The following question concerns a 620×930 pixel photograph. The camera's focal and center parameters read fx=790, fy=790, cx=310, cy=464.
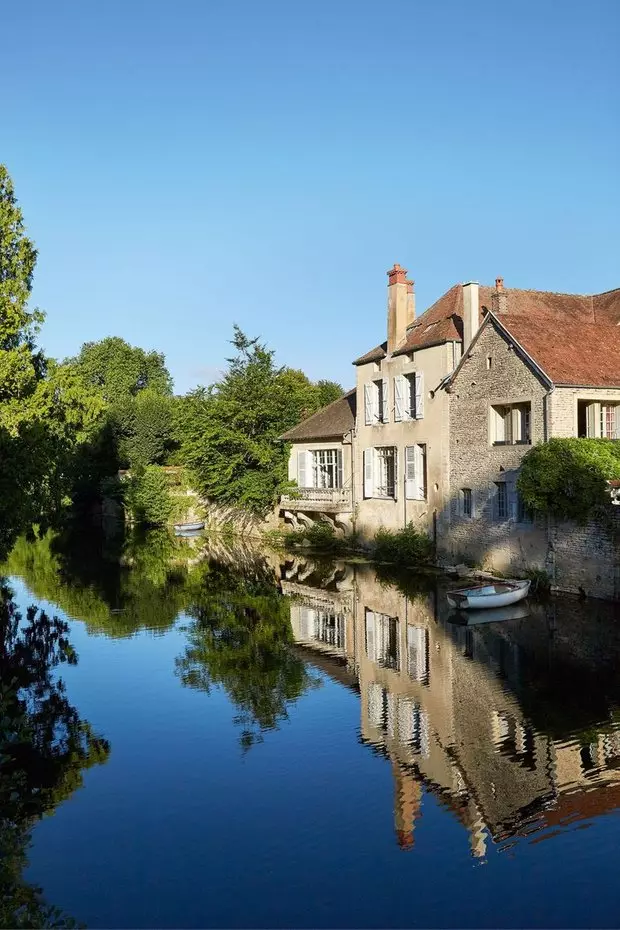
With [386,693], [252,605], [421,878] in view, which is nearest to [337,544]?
[252,605]

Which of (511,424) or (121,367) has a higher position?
(121,367)

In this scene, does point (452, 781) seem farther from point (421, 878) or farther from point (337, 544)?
point (337, 544)

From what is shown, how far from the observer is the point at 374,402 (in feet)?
117

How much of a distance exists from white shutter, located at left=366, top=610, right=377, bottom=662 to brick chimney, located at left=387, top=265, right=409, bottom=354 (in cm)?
1428

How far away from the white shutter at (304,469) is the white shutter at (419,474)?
9.68m

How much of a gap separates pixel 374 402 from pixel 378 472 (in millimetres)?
3161

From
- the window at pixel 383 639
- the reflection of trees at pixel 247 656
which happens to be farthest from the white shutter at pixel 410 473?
the window at pixel 383 639

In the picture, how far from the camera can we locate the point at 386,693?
16297 mm

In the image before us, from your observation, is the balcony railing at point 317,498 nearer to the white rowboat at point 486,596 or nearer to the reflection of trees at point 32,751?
the white rowboat at point 486,596

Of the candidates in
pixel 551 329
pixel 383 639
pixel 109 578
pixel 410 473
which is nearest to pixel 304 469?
pixel 410 473

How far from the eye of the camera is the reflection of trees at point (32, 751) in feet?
24.4

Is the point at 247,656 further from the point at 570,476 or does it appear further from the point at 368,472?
the point at 368,472

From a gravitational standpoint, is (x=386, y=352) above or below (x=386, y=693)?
above

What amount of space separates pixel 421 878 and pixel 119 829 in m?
4.12
